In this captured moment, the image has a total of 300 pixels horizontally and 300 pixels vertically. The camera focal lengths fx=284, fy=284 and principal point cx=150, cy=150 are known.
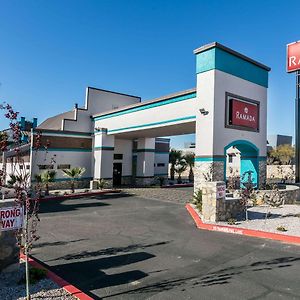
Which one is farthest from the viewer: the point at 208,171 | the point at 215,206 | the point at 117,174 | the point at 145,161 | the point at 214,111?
the point at 117,174

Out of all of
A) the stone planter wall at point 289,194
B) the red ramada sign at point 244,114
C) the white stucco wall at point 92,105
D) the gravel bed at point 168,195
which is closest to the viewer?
the stone planter wall at point 289,194

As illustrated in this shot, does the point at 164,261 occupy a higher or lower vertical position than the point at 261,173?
lower

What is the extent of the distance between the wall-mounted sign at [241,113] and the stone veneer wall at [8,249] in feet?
47.3

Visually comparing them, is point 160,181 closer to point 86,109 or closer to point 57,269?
point 86,109

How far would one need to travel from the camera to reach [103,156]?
28.2m

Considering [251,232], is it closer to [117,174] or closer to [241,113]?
[241,113]

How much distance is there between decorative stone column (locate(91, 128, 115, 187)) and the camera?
91.8 ft

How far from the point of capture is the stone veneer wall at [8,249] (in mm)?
6246

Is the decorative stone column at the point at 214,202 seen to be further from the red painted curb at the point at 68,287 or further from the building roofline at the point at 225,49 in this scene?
the building roofline at the point at 225,49

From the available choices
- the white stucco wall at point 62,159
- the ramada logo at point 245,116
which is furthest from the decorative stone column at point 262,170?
the white stucco wall at point 62,159

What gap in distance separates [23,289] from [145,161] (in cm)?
2630

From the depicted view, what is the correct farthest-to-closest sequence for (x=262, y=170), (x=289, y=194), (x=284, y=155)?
(x=284, y=155) → (x=262, y=170) → (x=289, y=194)

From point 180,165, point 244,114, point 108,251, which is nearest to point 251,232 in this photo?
point 108,251

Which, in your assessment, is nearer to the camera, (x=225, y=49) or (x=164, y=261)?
(x=164, y=261)
